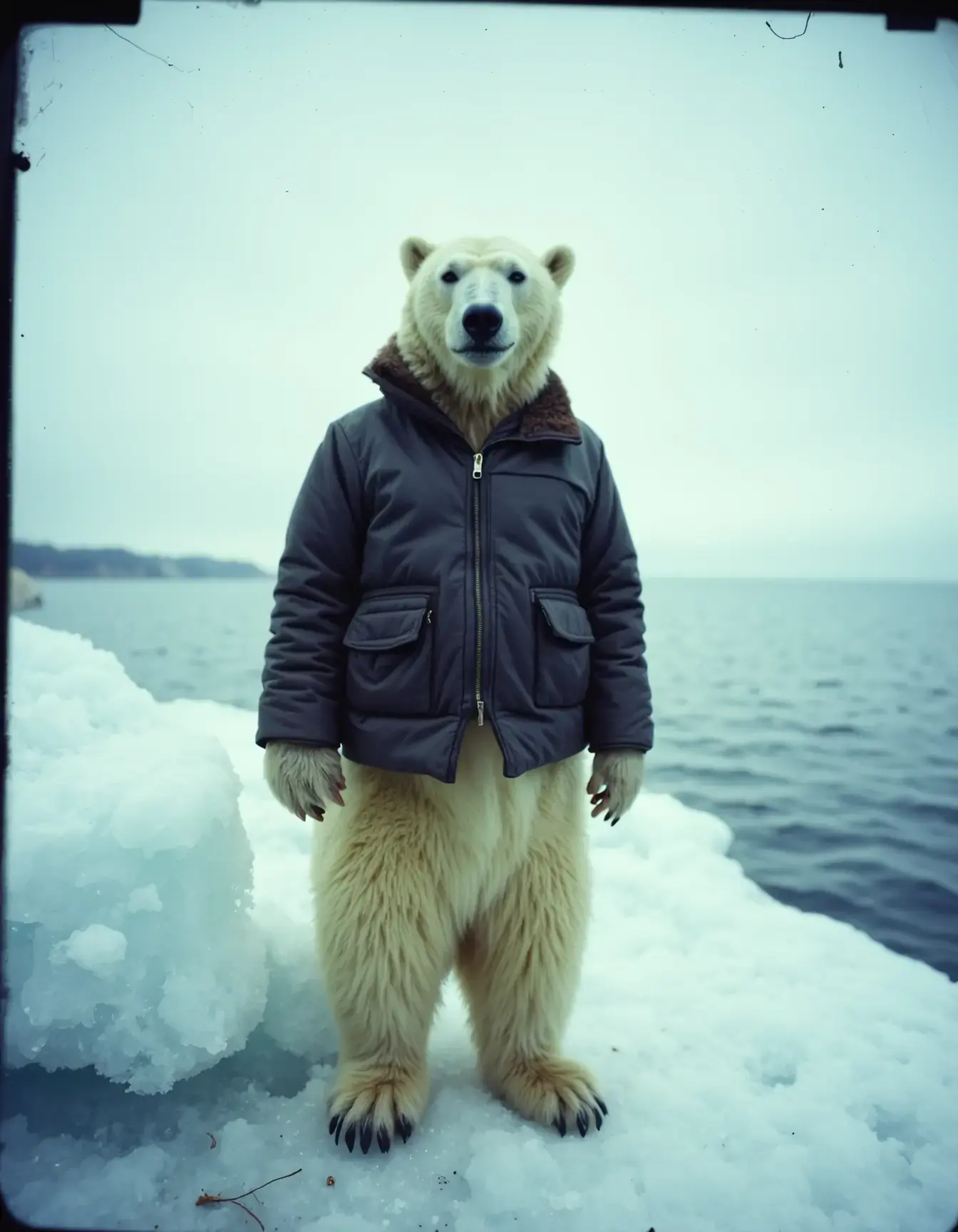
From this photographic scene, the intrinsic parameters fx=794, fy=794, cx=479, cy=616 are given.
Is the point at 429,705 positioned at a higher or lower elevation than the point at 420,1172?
higher

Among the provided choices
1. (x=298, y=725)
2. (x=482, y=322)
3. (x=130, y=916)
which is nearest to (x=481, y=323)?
(x=482, y=322)

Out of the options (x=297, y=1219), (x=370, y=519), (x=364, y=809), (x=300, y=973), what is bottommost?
(x=297, y=1219)

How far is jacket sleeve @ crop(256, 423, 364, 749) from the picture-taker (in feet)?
4.68

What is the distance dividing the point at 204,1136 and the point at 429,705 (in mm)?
866

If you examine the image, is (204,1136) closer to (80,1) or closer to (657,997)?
(657,997)

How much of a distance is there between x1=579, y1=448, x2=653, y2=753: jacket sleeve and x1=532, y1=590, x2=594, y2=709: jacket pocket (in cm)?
6

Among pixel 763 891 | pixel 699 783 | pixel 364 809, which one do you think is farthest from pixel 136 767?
pixel 699 783

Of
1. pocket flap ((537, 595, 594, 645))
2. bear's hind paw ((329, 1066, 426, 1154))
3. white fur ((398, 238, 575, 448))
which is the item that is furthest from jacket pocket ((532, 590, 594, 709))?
bear's hind paw ((329, 1066, 426, 1154))

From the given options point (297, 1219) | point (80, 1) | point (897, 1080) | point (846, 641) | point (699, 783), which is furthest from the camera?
point (846, 641)

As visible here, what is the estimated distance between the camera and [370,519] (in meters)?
1.50

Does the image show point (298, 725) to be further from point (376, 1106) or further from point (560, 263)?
point (560, 263)

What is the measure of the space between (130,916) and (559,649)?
0.94m

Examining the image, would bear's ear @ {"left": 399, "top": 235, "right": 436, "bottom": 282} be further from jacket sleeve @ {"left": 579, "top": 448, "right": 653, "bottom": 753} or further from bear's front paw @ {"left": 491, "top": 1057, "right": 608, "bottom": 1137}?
bear's front paw @ {"left": 491, "top": 1057, "right": 608, "bottom": 1137}

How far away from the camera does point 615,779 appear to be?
1582 mm
